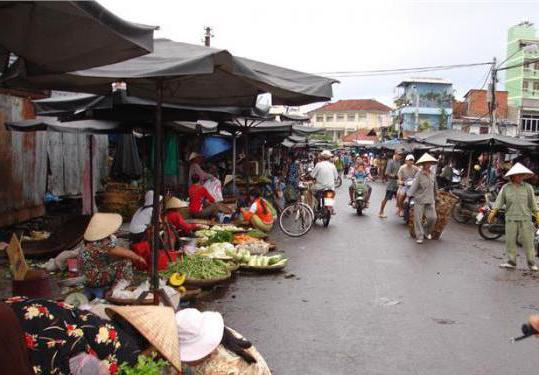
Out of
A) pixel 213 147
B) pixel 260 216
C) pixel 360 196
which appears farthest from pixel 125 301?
pixel 213 147

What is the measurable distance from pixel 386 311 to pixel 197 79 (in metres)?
3.72

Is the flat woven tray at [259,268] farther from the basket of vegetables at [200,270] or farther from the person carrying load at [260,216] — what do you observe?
the person carrying load at [260,216]

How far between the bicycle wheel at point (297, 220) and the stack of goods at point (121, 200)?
3.61 meters

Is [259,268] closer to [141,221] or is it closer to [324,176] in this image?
[141,221]

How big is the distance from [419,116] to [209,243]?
59.8 meters

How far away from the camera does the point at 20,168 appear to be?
11.3 m

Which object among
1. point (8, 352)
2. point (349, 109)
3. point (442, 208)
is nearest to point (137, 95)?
point (8, 352)

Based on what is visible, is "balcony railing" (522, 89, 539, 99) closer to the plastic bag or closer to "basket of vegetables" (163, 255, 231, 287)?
the plastic bag

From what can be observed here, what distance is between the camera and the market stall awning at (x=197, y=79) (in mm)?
4684

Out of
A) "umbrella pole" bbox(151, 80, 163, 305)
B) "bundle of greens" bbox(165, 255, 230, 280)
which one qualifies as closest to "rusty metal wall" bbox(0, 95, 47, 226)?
"bundle of greens" bbox(165, 255, 230, 280)

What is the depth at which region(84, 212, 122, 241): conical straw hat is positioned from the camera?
5.80 meters

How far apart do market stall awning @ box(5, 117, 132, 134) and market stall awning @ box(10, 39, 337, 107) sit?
2.78 metres

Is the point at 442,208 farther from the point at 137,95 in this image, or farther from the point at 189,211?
the point at 137,95

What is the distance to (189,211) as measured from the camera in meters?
11.9
